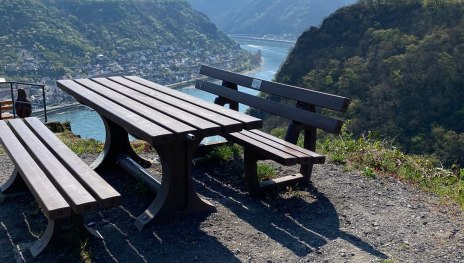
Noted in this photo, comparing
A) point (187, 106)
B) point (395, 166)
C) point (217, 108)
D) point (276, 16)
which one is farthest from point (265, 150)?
point (276, 16)

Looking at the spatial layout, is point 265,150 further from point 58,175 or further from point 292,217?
point 58,175

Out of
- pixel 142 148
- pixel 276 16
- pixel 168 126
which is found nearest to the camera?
pixel 168 126

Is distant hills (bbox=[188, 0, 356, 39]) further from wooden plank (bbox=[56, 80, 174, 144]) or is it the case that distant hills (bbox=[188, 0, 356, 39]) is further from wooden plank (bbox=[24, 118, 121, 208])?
wooden plank (bbox=[24, 118, 121, 208])

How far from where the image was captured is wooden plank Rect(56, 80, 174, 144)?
291 cm

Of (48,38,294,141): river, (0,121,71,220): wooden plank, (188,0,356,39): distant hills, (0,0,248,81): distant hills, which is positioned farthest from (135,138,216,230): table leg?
(188,0,356,39): distant hills

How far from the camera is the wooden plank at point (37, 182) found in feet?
8.22

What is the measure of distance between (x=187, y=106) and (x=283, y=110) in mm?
946

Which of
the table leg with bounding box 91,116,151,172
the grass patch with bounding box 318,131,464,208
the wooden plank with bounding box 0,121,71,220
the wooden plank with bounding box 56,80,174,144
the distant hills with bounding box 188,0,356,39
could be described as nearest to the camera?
the wooden plank with bounding box 0,121,71,220

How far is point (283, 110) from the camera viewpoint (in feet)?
13.9

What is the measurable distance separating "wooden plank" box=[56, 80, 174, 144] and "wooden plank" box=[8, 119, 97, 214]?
480 millimetres

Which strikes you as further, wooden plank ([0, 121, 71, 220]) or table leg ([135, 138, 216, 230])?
table leg ([135, 138, 216, 230])

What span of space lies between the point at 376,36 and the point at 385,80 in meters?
7.17

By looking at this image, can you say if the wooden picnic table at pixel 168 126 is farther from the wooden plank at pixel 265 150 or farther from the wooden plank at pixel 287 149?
the wooden plank at pixel 287 149

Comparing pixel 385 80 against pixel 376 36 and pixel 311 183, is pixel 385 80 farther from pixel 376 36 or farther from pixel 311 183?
pixel 311 183
